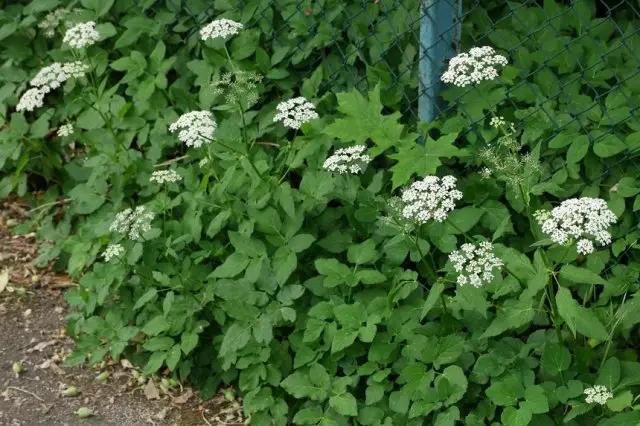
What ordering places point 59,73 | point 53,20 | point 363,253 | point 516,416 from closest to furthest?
point 516,416, point 363,253, point 59,73, point 53,20

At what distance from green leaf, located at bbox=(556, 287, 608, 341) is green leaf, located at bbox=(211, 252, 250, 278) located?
1.25 meters

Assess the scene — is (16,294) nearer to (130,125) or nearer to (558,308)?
(130,125)

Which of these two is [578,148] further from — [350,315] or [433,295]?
[350,315]

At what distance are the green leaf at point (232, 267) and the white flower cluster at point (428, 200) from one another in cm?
82

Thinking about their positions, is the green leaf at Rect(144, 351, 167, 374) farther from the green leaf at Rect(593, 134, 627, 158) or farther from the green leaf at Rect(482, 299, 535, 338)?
the green leaf at Rect(593, 134, 627, 158)

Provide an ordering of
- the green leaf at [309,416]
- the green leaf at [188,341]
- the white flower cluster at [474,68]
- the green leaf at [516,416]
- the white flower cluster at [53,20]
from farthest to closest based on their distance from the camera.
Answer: the white flower cluster at [53,20], the green leaf at [188,341], the green leaf at [309,416], the white flower cluster at [474,68], the green leaf at [516,416]

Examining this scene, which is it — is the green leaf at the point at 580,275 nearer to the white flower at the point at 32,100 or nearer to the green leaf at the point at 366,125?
the green leaf at the point at 366,125

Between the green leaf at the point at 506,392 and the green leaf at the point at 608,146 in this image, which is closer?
the green leaf at the point at 506,392

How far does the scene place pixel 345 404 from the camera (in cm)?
381

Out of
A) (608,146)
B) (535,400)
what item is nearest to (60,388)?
(535,400)

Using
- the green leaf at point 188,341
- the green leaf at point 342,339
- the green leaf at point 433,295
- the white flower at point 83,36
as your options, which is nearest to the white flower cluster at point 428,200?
the green leaf at point 433,295

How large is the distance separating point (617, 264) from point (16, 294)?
107 inches

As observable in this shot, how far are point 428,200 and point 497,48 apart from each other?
1.10 metres

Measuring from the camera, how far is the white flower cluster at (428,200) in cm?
344
